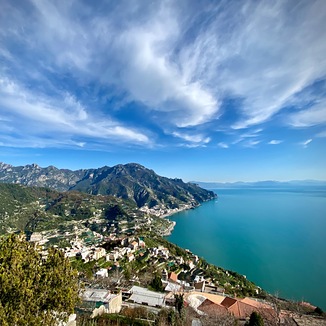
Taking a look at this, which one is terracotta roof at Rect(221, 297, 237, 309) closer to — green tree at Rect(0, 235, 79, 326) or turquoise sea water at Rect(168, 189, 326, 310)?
green tree at Rect(0, 235, 79, 326)

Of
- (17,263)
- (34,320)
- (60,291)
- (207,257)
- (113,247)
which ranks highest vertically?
(17,263)

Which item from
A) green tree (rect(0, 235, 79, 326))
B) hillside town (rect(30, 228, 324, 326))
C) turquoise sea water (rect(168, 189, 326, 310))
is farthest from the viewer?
turquoise sea water (rect(168, 189, 326, 310))

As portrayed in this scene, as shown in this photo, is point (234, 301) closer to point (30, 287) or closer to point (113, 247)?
point (30, 287)

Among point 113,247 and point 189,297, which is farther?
point 113,247

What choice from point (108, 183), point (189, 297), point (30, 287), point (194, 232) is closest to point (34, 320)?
point (30, 287)

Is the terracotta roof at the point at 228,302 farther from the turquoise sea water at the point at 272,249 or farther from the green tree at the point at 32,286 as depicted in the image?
the turquoise sea water at the point at 272,249

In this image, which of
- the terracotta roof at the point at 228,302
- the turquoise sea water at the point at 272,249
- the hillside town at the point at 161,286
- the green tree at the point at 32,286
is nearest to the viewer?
the green tree at the point at 32,286

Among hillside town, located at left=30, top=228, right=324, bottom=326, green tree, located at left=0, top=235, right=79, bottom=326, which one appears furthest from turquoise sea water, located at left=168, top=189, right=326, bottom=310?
green tree, located at left=0, top=235, right=79, bottom=326

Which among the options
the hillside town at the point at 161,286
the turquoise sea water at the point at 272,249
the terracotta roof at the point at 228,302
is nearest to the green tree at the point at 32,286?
the hillside town at the point at 161,286
